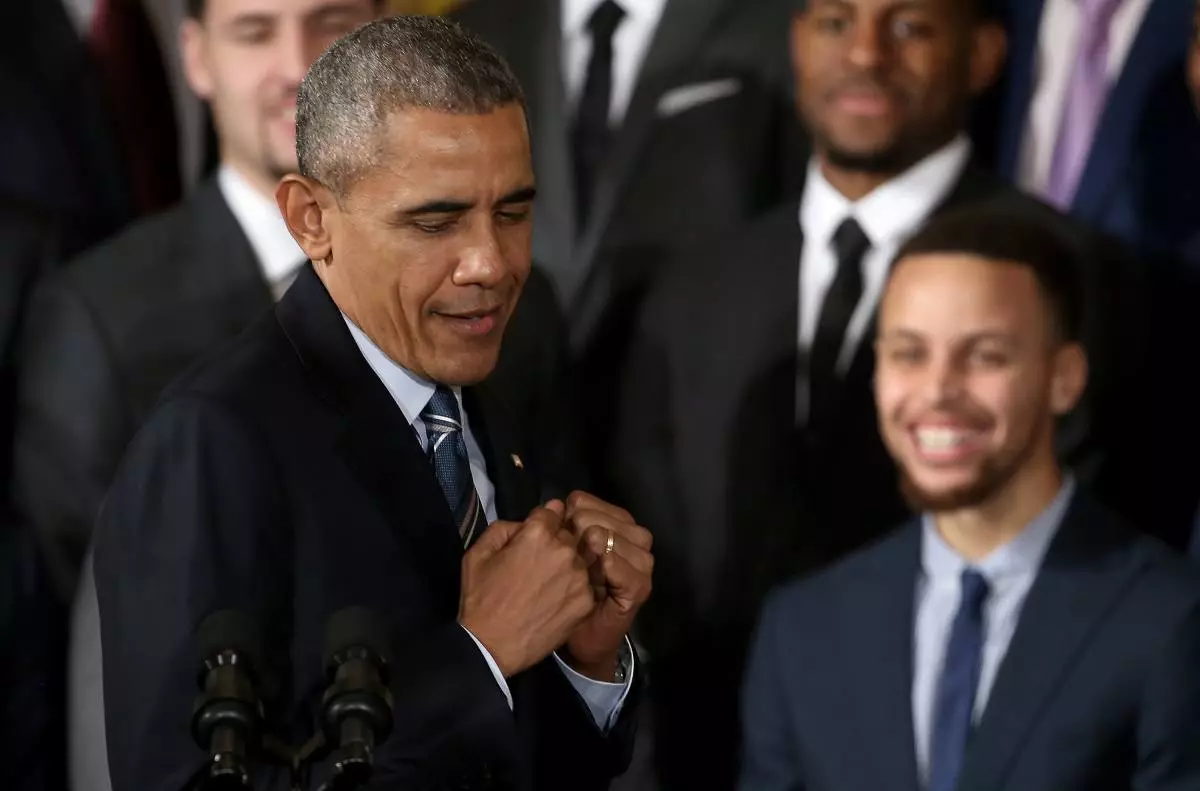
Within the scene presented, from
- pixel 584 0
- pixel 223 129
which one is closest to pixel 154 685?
pixel 223 129

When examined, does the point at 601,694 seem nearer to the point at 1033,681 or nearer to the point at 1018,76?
the point at 1033,681

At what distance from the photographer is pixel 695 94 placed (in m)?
2.47

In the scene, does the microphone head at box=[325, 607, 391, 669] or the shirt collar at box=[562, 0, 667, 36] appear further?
the shirt collar at box=[562, 0, 667, 36]

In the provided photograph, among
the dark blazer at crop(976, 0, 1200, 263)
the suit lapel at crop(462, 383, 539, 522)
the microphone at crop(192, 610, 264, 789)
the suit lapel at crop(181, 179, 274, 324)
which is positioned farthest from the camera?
the suit lapel at crop(181, 179, 274, 324)

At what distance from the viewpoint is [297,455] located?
5.22ft

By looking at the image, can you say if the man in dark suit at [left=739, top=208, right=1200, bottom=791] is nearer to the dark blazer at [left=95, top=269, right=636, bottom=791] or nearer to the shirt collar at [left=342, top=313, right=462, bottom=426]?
the dark blazer at [left=95, top=269, right=636, bottom=791]

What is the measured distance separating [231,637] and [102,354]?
1199 millimetres

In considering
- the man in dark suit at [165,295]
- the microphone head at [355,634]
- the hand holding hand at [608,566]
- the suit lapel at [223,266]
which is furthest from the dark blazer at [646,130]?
the microphone head at [355,634]

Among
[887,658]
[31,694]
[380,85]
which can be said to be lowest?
[31,694]

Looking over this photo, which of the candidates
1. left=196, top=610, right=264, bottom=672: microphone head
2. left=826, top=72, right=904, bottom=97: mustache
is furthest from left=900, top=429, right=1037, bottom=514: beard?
left=196, top=610, right=264, bottom=672: microphone head

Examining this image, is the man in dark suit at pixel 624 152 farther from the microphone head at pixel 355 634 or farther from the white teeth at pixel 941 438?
the microphone head at pixel 355 634

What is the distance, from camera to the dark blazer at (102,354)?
7.85 ft

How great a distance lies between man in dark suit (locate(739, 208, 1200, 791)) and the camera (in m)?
2.04

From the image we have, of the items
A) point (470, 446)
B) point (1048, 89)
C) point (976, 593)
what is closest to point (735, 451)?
point (976, 593)
